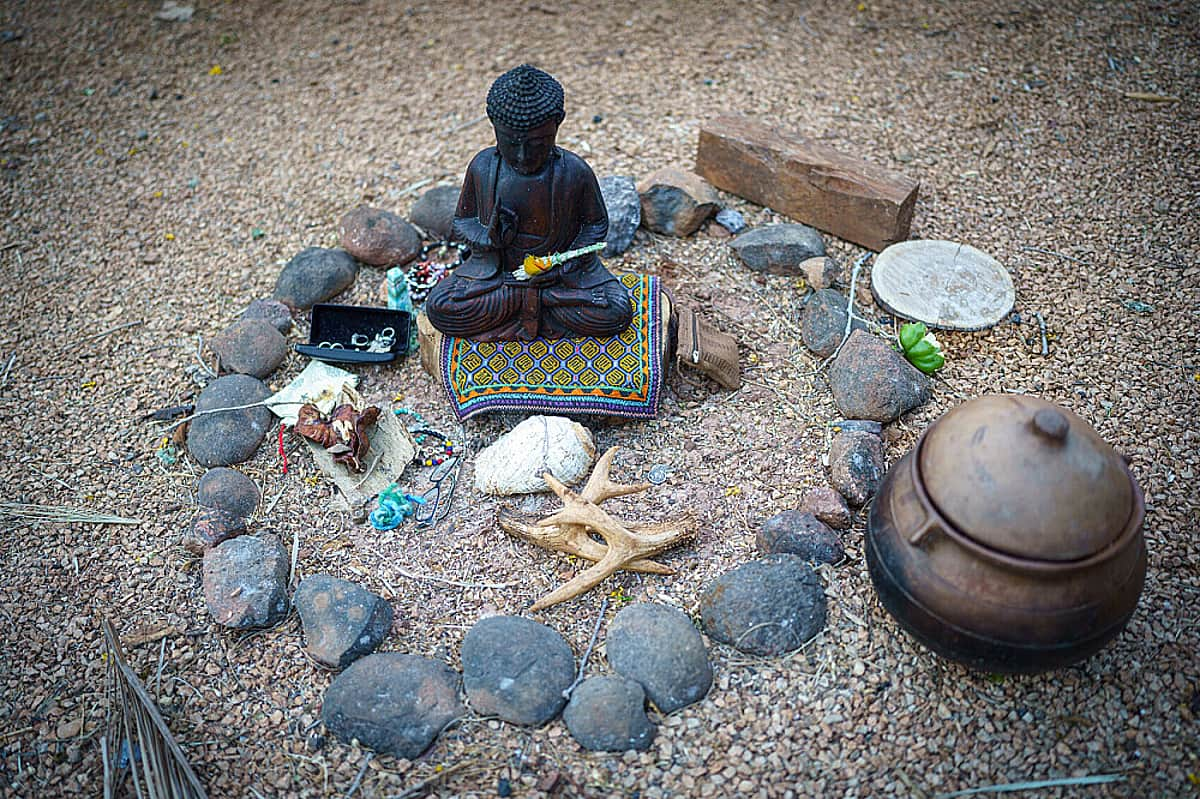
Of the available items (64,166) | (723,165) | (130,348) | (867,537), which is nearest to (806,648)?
(867,537)

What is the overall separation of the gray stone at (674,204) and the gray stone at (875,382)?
132 cm

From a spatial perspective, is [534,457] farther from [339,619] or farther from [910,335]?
[910,335]

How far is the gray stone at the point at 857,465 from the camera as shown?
153 inches

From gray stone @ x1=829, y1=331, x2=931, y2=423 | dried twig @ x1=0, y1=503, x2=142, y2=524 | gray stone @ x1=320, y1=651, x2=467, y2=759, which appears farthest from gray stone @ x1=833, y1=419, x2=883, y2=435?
dried twig @ x1=0, y1=503, x2=142, y2=524

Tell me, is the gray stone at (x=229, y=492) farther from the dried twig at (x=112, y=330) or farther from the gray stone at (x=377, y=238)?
the gray stone at (x=377, y=238)

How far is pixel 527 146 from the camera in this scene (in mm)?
3844

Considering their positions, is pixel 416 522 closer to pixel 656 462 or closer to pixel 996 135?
pixel 656 462

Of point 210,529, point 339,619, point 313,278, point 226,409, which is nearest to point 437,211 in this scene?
point 313,278

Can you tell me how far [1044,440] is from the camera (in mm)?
2781

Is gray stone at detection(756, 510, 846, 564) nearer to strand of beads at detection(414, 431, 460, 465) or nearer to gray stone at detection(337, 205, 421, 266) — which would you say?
strand of beads at detection(414, 431, 460, 465)

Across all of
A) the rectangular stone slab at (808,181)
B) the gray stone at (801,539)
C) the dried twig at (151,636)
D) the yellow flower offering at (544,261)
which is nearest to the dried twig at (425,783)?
the dried twig at (151,636)

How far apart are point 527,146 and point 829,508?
2.00 meters

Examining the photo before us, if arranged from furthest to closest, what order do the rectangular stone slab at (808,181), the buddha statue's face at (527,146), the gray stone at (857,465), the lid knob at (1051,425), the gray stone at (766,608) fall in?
the rectangular stone slab at (808,181) < the gray stone at (857,465) < the buddha statue's face at (527,146) < the gray stone at (766,608) < the lid knob at (1051,425)

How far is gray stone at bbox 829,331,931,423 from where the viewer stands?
420 cm
